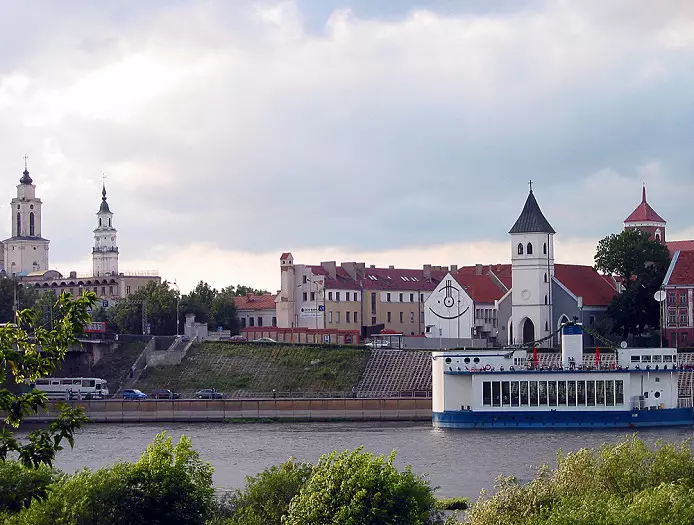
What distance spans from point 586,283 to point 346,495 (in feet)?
267

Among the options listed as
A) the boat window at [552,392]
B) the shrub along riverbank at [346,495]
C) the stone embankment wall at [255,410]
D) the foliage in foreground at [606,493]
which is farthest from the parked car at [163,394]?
the foliage in foreground at [606,493]

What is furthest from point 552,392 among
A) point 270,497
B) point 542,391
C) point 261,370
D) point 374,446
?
point 270,497

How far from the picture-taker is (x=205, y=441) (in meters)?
71.8

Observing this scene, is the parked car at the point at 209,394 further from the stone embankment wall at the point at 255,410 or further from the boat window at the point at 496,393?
the boat window at the point at 496,393

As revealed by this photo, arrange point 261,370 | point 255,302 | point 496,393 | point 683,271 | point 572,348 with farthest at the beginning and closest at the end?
point 255,302, point 683,271, point 261,370, point 572,348, point 496,393

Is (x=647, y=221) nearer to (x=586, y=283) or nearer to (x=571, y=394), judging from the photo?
(x=586, y=283)

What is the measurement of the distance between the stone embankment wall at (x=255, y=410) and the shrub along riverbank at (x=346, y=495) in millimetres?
50045

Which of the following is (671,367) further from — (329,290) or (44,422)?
(329,290)

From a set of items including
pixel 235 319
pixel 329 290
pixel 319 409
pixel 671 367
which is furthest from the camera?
pixel 235 319

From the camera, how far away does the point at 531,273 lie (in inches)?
4176

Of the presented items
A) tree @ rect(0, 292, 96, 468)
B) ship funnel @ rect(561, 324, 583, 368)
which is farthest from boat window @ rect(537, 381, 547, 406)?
tree @ rect(0, 292, 96, 468)

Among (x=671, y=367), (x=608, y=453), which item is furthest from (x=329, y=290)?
(x=608, y=453)

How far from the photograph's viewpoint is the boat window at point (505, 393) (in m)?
76.9

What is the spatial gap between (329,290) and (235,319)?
13.0 m
